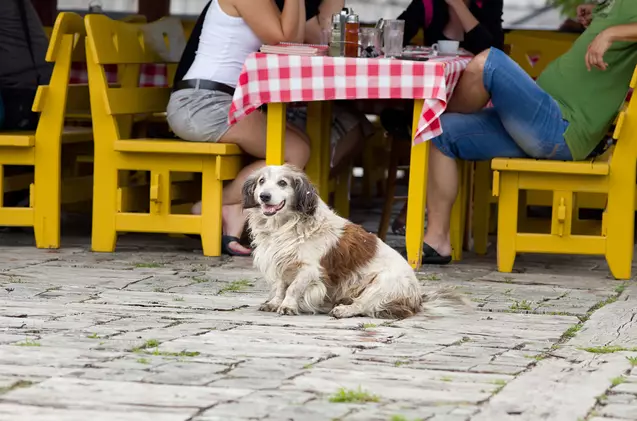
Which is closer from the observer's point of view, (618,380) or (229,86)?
(618,380)

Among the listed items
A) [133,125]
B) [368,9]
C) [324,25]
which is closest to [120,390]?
[324,25]

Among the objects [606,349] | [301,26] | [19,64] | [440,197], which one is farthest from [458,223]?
[606,349]

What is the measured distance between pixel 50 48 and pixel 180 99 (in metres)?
0.70

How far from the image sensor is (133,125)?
8.29 m

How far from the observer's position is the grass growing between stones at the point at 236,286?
5.27 metres

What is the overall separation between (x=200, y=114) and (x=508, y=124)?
1544 mm

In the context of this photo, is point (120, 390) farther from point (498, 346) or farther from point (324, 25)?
point (324, 25)

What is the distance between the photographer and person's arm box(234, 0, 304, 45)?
6281 millimetres

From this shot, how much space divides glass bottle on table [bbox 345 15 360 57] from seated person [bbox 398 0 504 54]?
1.38 meters

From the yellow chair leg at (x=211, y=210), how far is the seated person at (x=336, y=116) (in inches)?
25.7

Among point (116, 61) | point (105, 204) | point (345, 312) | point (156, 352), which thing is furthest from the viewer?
point (116, 61)

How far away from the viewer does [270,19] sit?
6.29 m

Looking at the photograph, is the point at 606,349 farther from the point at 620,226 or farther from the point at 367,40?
the point at 367,40

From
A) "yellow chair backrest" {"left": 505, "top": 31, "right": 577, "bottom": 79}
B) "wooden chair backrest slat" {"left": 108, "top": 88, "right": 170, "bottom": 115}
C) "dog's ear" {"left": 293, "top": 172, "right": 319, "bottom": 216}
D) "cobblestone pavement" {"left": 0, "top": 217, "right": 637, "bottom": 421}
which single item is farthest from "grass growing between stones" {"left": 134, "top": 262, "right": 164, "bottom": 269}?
"yellow chair backrest" {"left": 505, "top": 31, "right": 577, "bottom": 79}
